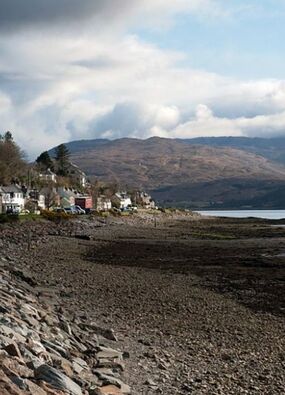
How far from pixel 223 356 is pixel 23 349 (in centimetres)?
512

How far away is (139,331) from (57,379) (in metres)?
6.88

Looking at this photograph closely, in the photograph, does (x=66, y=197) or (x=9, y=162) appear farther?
(x=66, y=197)

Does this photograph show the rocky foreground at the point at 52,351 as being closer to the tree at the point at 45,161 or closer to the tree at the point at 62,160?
A: the tree at the point at 45,161

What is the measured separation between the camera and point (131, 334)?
1435 centimetres

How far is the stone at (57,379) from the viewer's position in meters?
7.92

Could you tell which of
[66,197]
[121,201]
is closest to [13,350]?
[66,197]

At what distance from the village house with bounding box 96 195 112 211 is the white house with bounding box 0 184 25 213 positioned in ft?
121


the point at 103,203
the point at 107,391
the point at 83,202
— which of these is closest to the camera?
the point at 107,391

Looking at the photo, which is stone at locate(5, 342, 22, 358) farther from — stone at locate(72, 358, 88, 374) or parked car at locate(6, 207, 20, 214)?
parked car at locate(6, 207, 20, 214)

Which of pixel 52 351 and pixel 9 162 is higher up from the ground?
pixel 9 162

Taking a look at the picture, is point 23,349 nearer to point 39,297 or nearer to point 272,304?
point 39,297

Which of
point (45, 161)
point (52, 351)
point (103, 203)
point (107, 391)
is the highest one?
point (45, 161)

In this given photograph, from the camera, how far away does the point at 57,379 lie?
8078 mm

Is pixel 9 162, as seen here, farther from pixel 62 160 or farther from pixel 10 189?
pixel 62 160
